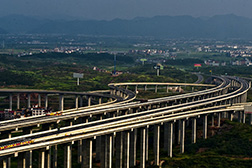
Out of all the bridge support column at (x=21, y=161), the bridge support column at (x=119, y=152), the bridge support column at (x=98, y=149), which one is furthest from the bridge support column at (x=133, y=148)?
the bridge support column at (x=21, y=161)

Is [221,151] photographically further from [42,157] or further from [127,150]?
[42,157]

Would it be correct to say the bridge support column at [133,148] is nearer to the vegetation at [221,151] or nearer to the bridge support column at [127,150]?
the bridge support column at [127,150]

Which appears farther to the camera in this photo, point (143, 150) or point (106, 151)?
point (143, 150)

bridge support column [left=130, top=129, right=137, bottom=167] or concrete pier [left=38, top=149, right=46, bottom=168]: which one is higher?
concrete pier [left=38, top=149, right=46, bottom=168]

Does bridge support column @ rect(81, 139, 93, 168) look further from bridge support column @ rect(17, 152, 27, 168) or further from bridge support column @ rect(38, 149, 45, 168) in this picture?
bridge support column @ rect(17, 152, 27, 168)

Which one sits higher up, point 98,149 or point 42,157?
point 42,157

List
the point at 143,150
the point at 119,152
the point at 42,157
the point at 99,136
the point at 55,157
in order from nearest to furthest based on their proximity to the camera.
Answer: the point at 42,157, the point at 55,157, the point at 119,152, the point at 143,150, the point at 99,136

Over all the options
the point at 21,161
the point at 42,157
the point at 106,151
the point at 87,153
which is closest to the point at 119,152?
the point at 106,151

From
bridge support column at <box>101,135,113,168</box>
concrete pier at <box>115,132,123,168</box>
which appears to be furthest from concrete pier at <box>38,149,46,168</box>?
concrete pier at <box>115,132,123,168</box>
